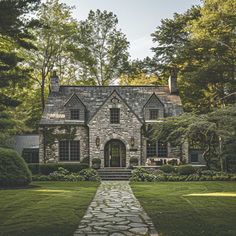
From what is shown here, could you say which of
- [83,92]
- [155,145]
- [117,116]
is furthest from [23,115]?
[155,145]

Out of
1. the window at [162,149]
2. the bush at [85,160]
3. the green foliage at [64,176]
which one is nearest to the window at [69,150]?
the bush at [85,160]

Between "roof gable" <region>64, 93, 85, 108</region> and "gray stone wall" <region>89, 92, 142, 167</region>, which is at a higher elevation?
"roof gable" <region>64, 93, 85, 108</region>

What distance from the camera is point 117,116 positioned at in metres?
31.6

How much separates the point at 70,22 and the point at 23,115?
11710 mm

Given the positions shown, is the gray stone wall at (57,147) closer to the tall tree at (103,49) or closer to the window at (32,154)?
the window at (32,154)

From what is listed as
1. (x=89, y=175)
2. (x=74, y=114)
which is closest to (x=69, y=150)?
(x=74, y=114)

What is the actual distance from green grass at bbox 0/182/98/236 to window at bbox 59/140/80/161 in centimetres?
1531

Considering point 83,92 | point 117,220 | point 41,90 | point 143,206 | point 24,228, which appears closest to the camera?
point 24,228

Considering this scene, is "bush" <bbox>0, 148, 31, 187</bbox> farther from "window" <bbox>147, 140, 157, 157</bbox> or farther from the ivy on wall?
"window" <bbox>147, 140, 157, 157</bbox>

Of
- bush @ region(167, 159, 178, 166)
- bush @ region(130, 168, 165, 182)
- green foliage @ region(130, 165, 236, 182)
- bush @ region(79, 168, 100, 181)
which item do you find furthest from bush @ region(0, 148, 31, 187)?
bush @ region(167, 159, 178, 166)

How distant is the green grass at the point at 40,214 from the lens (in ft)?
28.1

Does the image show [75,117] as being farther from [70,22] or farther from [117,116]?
[70,22]

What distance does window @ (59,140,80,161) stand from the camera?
31.3 m

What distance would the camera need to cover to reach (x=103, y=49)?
46.0 m
